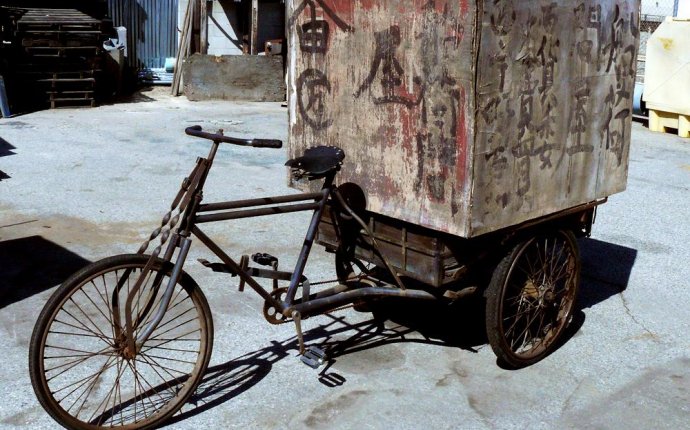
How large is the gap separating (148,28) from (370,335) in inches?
610

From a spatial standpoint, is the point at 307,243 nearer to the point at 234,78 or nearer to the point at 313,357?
the point at 313,357

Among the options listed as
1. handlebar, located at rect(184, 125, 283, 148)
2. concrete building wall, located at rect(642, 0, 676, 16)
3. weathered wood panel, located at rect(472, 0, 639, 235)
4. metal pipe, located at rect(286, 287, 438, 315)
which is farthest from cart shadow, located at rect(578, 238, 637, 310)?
concrete building wall, located at rect(642, 0, 676, 16)

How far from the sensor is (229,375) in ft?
14.8

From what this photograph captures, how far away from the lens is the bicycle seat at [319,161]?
14.0 ft

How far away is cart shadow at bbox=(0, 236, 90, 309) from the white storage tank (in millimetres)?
10523

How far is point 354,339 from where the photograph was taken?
5.05m

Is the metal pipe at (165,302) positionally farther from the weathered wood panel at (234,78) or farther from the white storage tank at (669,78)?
the weathered wood panel at (234,78)

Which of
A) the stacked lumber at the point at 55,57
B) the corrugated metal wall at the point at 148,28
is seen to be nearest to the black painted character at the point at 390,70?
the stacked lumber at the point at 55,57

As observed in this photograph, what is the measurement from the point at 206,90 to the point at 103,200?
853cm

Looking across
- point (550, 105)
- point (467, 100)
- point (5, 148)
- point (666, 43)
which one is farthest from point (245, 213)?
point (666, 43)

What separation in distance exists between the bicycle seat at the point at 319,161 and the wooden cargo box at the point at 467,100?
259 mm

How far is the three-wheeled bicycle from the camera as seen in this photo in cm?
380

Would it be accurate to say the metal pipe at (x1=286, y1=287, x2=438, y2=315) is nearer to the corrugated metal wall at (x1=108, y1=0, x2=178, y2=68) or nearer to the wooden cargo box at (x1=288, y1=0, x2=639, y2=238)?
the wooden cargo box at (x1=288, y1=0, x2=639, y2=238)

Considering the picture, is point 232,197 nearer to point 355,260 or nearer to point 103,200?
point 103,200
